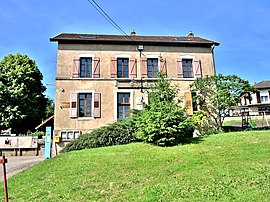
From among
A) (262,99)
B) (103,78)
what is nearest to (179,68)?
(103,78)

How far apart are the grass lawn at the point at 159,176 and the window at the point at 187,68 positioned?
803cm

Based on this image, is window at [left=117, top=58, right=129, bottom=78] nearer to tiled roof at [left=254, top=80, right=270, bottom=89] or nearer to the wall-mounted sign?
the wall-mounted sign

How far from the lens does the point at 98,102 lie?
15102 millimetres

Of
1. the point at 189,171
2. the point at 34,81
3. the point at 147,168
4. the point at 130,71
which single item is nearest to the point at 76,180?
the point at 147,168

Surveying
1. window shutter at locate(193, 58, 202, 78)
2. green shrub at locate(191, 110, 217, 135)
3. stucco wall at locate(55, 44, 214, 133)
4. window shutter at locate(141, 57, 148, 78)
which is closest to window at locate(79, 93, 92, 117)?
stucco wall at locate(55, 44, 214, 133)

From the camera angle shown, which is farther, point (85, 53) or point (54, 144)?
point (85, 53)

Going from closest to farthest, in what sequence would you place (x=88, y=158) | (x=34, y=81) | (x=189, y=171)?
(x=189, y=171) < (x=88, y=158) < (x=34, y=81)

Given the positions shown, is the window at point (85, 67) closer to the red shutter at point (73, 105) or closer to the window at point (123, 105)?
the red shutter at point (73, 105)

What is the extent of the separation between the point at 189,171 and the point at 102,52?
11.9 metres

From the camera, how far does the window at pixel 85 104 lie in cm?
1511

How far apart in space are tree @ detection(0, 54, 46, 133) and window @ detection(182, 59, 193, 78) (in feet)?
54.6

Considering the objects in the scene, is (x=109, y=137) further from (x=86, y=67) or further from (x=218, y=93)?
(x=218, y=93)

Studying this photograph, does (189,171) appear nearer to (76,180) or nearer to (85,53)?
(76,180)

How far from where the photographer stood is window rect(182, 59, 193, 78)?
16503 mm
